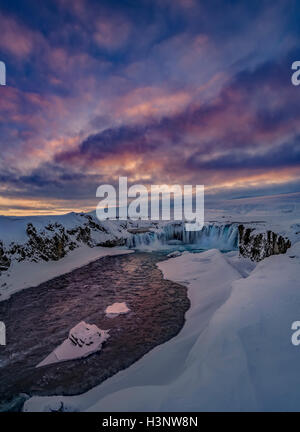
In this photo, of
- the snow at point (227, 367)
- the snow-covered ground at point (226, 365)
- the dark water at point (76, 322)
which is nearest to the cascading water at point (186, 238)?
the dark water at point (76, 322)

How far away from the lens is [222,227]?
3253 cm

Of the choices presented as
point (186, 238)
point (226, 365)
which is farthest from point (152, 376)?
point (186, 238)

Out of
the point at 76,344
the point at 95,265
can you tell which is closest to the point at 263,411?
the point at 76,344

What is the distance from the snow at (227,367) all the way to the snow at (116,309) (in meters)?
2.80

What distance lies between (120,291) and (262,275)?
726 cm

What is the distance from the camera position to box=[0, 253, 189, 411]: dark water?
15.2 feet

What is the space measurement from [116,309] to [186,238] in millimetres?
29441

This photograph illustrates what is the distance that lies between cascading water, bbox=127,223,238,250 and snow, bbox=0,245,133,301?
43.0 ft

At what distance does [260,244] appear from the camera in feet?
40.3

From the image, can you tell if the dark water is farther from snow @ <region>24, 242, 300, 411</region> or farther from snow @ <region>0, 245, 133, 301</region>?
snow @ <region>0, 245, 133, 301</region>

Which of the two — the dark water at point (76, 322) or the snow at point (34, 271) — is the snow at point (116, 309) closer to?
the dark water at point (76, 322)

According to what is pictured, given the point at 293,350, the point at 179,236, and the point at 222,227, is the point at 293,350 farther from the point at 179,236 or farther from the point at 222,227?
the point at 179,236

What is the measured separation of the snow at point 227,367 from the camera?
2678 mm

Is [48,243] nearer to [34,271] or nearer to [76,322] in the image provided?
[34,271]
